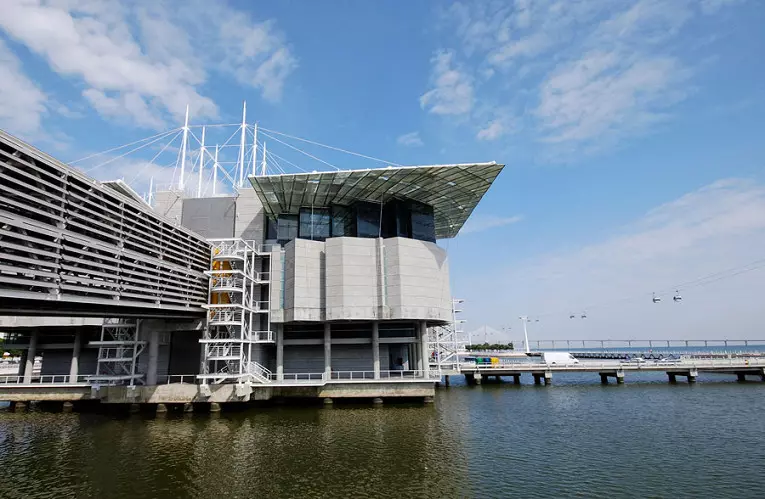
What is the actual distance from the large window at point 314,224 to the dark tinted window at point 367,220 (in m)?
4.16

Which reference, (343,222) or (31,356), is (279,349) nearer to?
(343,222)

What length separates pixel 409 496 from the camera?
1825cm

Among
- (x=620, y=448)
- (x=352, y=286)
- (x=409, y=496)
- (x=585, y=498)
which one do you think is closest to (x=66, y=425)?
(x=352, y=286)

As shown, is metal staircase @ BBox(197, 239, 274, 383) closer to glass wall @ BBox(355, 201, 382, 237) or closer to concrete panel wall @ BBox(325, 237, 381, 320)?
concrete panel wall @ BBox(325, 237, 381, 320)

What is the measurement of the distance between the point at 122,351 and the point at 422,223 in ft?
116

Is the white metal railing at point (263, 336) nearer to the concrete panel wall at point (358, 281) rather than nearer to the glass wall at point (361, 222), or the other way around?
the concrete panel wall at point (358, 281)

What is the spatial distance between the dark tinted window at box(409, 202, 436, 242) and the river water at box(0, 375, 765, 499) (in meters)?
19.6

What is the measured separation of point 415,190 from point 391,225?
5437 mm

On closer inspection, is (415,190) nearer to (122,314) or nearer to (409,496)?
(122,314)

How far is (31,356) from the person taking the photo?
160 ft

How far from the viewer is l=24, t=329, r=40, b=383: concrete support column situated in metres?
46.9

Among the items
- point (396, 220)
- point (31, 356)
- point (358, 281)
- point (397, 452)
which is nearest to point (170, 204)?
point (31, 356)

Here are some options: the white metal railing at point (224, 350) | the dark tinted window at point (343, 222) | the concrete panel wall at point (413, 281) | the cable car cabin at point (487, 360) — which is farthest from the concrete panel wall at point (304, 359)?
the cable car cabin at point (487, 360)

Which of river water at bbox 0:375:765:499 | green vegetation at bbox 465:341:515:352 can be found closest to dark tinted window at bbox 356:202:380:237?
river water at bbox 0:375:765:499
